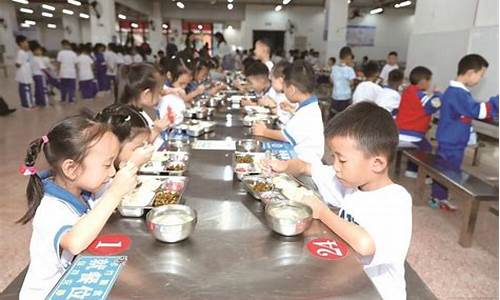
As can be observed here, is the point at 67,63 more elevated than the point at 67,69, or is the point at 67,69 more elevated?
the point at 67,63

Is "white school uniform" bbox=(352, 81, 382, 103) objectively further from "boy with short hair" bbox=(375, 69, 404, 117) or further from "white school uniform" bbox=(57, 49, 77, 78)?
"white school uniform" bbox=(57, 49, 77, 78)

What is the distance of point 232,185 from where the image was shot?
177cm

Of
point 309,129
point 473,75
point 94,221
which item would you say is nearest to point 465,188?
point 473,75

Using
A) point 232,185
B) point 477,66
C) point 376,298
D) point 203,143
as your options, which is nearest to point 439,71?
point 477,66

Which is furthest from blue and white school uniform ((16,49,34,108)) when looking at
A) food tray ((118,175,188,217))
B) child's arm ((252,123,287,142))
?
food tray ((118,175,188,217))

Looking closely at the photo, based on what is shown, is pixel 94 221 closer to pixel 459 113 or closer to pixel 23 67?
pixel 459 113

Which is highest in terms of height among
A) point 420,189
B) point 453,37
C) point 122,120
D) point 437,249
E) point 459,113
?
point 453,37

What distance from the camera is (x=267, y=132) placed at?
8.83 ft

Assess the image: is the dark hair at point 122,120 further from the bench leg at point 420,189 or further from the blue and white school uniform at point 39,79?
the blue and white school uniform at point 39,79

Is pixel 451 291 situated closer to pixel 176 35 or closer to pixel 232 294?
pixel 232 294

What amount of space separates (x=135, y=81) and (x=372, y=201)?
1.72 meters

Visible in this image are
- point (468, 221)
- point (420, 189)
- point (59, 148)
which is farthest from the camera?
point (420, 189)

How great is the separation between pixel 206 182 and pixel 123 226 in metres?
0.55

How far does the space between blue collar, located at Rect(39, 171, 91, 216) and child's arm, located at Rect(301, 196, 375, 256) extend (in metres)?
0.86
